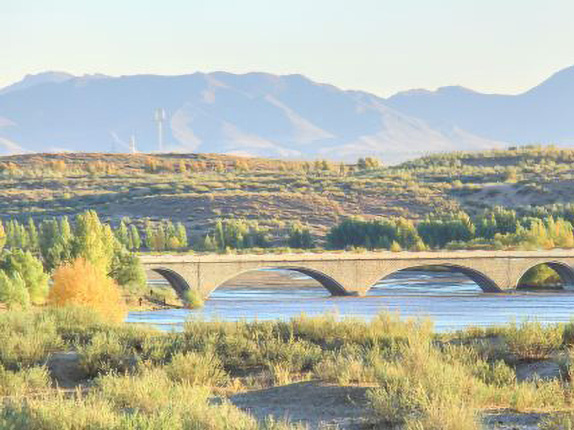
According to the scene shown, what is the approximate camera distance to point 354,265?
101500 millimetres

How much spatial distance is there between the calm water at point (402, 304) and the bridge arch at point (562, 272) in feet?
13.2

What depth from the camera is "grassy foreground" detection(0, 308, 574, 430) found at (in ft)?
49.6

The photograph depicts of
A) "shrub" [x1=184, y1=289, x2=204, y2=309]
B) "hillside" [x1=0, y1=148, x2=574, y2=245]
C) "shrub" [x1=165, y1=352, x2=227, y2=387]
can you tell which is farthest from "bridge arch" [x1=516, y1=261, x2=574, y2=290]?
"shrub" [x1=165, y1=352, x2=227, y2=387]

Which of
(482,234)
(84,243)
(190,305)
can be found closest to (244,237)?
(482,234)

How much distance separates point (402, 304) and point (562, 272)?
1164 inches

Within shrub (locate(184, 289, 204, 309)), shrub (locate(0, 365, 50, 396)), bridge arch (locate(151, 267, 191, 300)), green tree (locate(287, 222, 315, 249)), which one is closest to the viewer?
shrub (locate(0, 365, 50, 396))

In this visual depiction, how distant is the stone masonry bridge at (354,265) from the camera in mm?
94875

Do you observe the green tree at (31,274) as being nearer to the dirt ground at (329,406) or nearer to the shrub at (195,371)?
the dirt ground at (329,406)

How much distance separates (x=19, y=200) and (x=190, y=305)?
343 feet

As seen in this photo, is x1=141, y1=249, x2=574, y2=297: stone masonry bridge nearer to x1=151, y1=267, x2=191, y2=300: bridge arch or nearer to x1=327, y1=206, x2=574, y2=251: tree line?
x1=151, y1=267, x2=191, y2=300: bridge arch

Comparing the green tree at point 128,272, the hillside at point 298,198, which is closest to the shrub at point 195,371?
the green tree at point 128,272

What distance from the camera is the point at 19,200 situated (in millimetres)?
186125

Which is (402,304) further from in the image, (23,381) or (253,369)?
(23,381)

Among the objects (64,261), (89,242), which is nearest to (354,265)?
(64,261)
